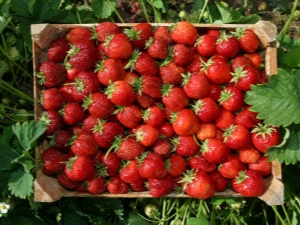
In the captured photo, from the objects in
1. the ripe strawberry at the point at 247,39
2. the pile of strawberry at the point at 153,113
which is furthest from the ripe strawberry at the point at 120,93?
the ripe strawberry at the point at 247,39

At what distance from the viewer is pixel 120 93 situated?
1599 millimetres

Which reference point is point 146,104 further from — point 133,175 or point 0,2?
point 0,2

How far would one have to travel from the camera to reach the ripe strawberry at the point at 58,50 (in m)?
1.67

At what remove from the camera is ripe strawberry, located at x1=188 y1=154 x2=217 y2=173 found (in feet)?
5.48

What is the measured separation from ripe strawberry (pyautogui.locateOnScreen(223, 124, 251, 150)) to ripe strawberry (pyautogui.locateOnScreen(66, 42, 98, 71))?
1.75 feet

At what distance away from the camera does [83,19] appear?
2.00 metres

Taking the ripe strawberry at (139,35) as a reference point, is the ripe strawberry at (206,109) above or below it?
below

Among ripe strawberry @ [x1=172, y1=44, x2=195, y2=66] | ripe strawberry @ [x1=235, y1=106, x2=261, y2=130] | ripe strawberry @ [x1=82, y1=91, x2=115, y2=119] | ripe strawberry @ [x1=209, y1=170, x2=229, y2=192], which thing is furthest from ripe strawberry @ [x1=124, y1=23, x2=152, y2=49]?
ripe strawberry @ [x1=209, y1=170, x2=229, y2=192]

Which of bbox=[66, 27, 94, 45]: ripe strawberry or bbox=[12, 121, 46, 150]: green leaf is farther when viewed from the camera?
bbox=[66, 27, 94, 45]: ripe strawberry

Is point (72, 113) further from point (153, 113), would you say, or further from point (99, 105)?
point (153, 113)

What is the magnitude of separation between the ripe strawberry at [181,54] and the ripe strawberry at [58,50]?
0.39 metres

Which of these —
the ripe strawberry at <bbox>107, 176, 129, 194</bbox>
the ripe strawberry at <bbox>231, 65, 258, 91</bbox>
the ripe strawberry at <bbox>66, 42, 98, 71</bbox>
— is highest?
the ripe strawberry at <bbox>66, 42, 98, 71</bbox>

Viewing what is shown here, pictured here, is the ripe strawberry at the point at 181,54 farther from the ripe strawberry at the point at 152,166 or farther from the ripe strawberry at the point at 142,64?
the ripe strawberry at the point at 152,166

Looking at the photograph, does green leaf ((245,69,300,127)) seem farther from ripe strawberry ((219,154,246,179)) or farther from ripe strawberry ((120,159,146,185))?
ripe strawberry ((120,159,146,185))
